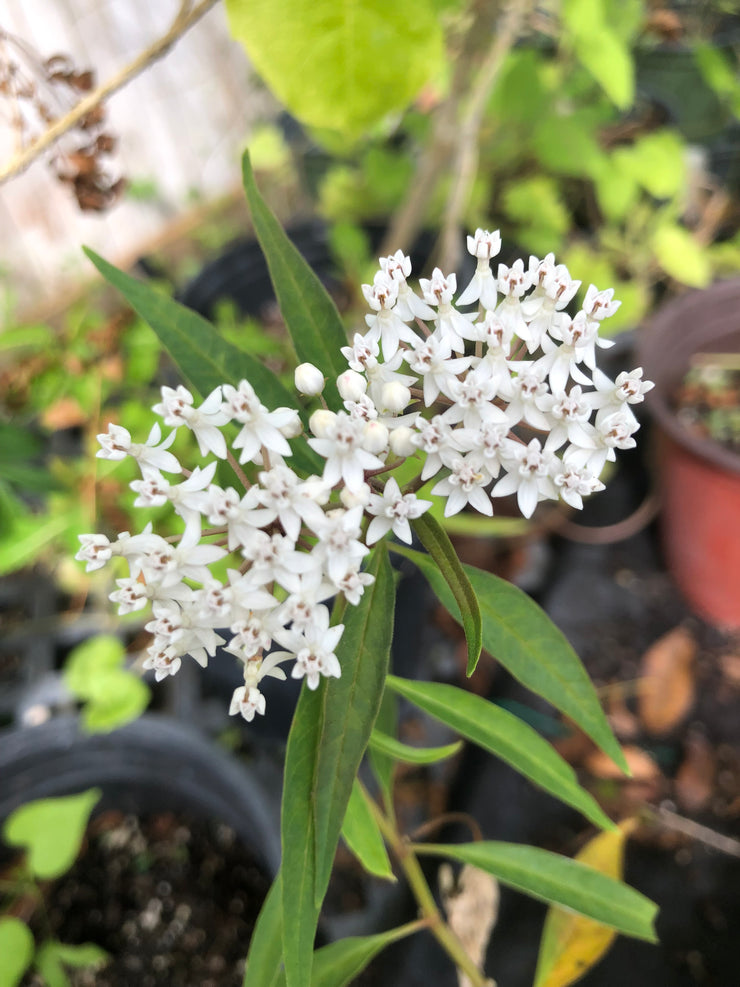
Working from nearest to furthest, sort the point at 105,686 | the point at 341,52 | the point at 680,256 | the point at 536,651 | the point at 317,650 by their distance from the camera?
1. the point at 317,650
2. the point at 536,651
3. the point at 341,52
4. the point at 105,686
5. the point at 680,256

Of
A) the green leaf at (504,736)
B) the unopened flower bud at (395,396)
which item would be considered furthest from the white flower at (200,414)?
the green leaf at (504,736)

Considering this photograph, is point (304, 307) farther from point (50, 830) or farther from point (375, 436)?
point (50, 830)

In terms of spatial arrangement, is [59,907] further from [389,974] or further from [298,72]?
[298,72]

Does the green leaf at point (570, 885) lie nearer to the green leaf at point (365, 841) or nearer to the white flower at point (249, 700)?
the green leaf at point (365, 841)

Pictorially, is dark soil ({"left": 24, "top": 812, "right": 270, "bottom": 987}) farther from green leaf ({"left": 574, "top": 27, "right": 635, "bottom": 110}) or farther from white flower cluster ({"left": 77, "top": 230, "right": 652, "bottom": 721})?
green leaf ({"left": 574, "top": 27, "right": 635, "bottom": 110})

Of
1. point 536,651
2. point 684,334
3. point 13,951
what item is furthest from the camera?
point 684,334

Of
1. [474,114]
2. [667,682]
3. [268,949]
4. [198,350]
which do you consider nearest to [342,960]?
[268,949]

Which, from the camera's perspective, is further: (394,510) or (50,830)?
(50,830)

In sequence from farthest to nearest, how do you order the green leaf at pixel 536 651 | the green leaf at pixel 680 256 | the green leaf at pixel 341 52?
1. the green leaf at pixel 680 256
2. the green leaf at pixel 341 52
3. the green leaf at pixel 536 651

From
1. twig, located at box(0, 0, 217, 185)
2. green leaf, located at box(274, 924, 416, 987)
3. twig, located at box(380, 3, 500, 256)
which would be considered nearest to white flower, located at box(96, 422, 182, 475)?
twig, located at box(0, 0, 217, 185)
